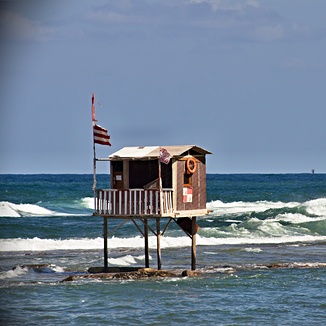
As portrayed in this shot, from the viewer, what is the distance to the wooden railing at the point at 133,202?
32531 millimetres

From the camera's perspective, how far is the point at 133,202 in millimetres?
32750

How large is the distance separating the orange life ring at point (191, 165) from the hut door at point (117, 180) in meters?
2.27

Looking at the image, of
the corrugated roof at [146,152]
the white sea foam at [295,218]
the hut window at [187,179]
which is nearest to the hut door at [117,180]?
the corrugated roof at [146,152]

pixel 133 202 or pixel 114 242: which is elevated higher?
pixel 133 202

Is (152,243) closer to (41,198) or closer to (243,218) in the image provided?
(243,218)

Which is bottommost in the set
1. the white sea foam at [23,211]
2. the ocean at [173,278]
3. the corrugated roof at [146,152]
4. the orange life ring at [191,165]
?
the ocean at [173,278]

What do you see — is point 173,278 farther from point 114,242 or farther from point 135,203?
point 114,242

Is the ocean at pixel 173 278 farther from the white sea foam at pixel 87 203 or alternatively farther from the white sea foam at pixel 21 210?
the white sea foam at pixel 87 203

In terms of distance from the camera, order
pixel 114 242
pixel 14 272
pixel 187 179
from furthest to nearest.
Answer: pixel 114 242 → pixel 14 272 → pixel 187 179

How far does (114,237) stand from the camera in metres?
52.1

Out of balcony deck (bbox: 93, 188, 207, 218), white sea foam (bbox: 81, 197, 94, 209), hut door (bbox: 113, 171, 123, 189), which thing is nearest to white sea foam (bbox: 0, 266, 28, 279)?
balcony deck (bbox: 93, 188, 207, 218)

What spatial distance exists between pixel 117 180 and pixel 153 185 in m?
1.50

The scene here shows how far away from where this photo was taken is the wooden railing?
3253 centimetres

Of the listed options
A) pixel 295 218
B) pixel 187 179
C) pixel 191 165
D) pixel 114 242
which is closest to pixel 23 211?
pixel 295 218
